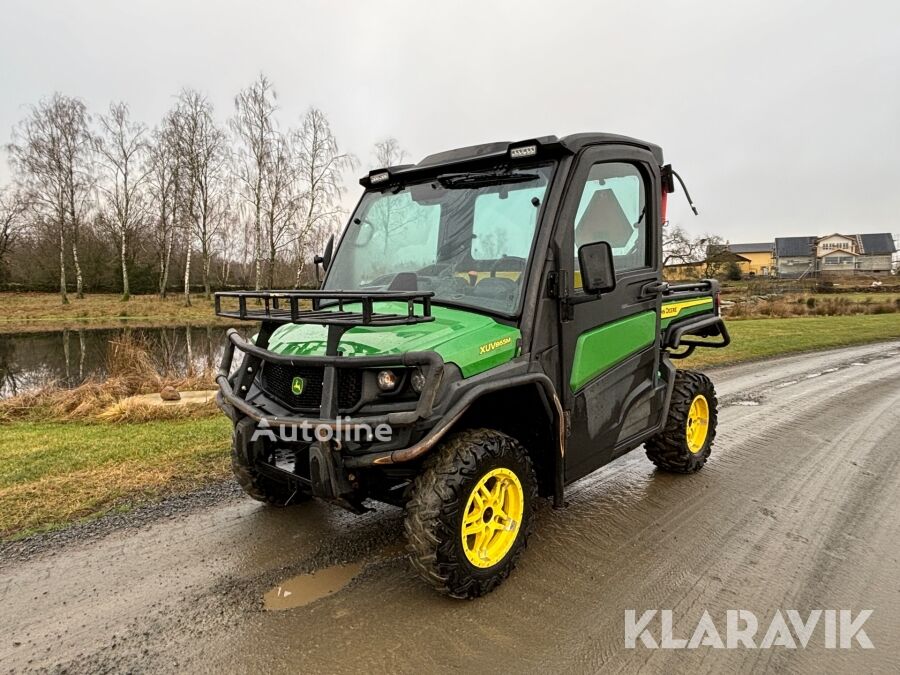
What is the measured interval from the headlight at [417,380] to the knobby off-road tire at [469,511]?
1.16 feet

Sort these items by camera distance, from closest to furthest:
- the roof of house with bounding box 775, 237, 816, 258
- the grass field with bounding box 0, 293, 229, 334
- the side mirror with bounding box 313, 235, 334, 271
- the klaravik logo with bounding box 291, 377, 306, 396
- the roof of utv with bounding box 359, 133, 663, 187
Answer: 1. the klaravik logo with bounding box 291, 377, 306, 396
2. the roof of utv with bounding box 359, 133, 663, 187
3. the side mirror with bounding box 313, 235, 334, 271
4. the grass field with bounding box 0, 293, 229, 334
5. the roof of house with bounding box 775, 237, 816, 258

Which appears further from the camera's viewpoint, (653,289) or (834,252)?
(834,252)

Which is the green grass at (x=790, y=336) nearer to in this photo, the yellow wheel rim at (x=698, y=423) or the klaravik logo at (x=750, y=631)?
the yellow wheel rim at (x=698, y=423)

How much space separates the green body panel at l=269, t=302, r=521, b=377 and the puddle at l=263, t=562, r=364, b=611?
1266 mm

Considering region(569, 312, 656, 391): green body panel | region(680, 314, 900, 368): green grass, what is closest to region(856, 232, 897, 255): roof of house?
region(680, 314, 900, 368): green grass

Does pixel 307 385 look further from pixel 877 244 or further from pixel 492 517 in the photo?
pixel 877 244

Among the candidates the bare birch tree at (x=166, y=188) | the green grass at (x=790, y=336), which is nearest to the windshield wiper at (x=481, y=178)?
the green grass at (x=790, y=336)

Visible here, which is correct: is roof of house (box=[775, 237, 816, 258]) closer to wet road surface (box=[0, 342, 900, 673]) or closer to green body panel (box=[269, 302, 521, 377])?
wet road surface (box=[0, 342, 900, 673])

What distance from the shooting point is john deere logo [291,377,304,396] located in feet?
10.1

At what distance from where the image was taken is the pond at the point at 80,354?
11455mm

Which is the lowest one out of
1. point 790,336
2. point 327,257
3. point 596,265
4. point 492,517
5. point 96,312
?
point 790,336

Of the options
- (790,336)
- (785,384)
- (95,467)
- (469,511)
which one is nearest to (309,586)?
(469,511)

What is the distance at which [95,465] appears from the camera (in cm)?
491

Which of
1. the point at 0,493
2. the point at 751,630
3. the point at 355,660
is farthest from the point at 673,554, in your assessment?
the point at 0,493
